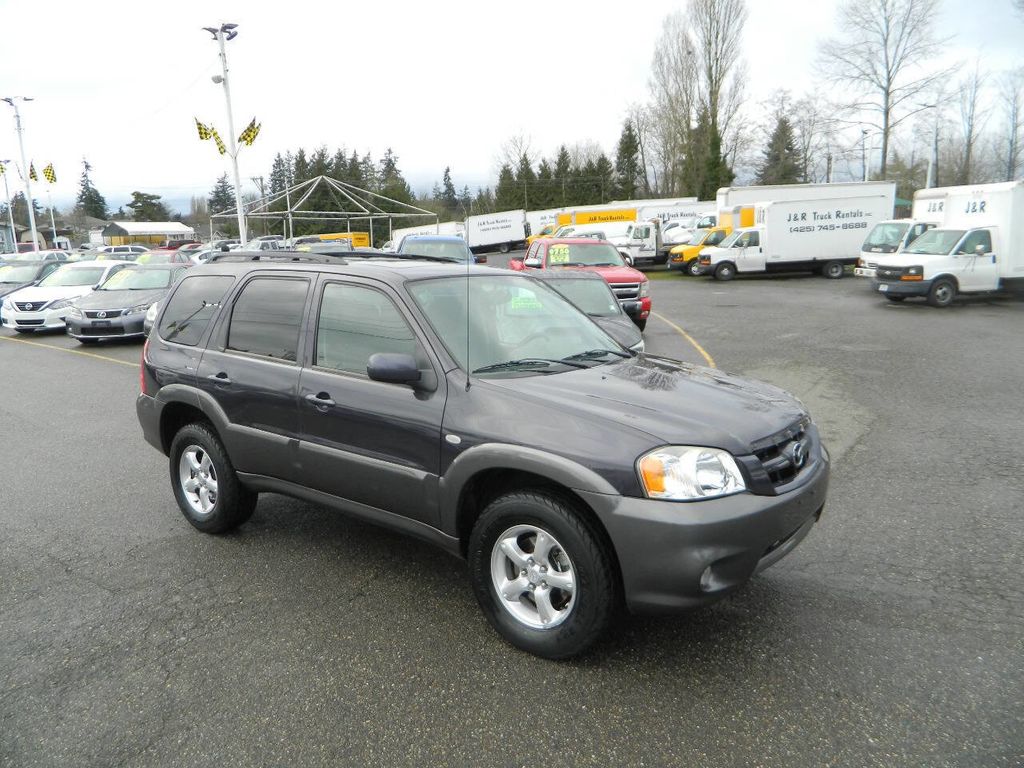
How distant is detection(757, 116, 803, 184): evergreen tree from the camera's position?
223ft

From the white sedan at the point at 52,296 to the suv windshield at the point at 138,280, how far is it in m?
0.60

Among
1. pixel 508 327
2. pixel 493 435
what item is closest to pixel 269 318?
pixel 508 327

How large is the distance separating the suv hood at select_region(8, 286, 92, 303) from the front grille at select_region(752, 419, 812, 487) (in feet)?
57.8

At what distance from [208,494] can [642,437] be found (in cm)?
313

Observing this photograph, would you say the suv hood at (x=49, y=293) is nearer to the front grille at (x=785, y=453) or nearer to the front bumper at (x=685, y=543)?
the front bumper at (x=685, y=543)

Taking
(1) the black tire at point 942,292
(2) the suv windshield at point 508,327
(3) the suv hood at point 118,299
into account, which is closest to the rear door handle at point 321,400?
(2) the suv windshield at point 508,327

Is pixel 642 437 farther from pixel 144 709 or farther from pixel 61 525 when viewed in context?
pixel 61 525

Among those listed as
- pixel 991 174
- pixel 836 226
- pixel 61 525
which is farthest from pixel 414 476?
pixel 991 174

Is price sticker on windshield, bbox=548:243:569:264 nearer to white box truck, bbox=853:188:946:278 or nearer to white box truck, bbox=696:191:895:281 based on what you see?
white box truck, bbox=853:188:946:278

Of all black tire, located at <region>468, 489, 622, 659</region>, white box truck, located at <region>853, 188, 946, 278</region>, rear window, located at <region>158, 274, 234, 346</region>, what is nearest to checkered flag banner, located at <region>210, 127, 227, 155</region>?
white box truck, located at <region>853, 188, 946, 278</region>

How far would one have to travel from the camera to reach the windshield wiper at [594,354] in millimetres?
4018

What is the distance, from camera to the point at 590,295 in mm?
10547

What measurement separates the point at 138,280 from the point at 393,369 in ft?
47.4

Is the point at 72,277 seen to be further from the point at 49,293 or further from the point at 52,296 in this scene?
the point at 52,296
